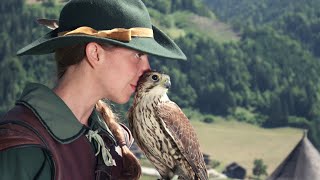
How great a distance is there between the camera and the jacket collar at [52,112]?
4.01 metres

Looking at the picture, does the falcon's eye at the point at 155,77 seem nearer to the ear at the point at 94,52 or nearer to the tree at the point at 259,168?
the ear at the point at 94,52

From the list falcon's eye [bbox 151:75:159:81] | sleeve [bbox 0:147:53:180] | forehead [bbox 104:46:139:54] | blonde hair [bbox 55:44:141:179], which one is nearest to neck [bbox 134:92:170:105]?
falcon's eye [bbox 151:75:159:81]

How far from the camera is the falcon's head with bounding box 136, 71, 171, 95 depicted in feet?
14.8

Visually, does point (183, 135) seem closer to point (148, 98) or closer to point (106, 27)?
point (148, 98)

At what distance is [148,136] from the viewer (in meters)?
4.68

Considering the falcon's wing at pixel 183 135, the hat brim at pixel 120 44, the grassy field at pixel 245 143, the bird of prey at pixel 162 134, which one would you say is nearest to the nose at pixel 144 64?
the hat brim at pixel 120 44

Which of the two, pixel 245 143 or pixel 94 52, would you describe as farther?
pixel 245 143

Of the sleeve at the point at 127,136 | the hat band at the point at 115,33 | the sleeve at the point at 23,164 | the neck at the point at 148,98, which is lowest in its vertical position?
the sleeve at the point at 127,136

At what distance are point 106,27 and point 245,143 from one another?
147958 mm

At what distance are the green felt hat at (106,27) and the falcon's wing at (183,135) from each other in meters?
0.55

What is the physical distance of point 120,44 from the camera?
4020 mm

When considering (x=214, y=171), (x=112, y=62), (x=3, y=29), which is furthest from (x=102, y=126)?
(x=3, y=29)

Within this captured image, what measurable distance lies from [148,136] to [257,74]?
19662 cm

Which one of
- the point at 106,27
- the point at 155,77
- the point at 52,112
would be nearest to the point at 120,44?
the point at 106,27
